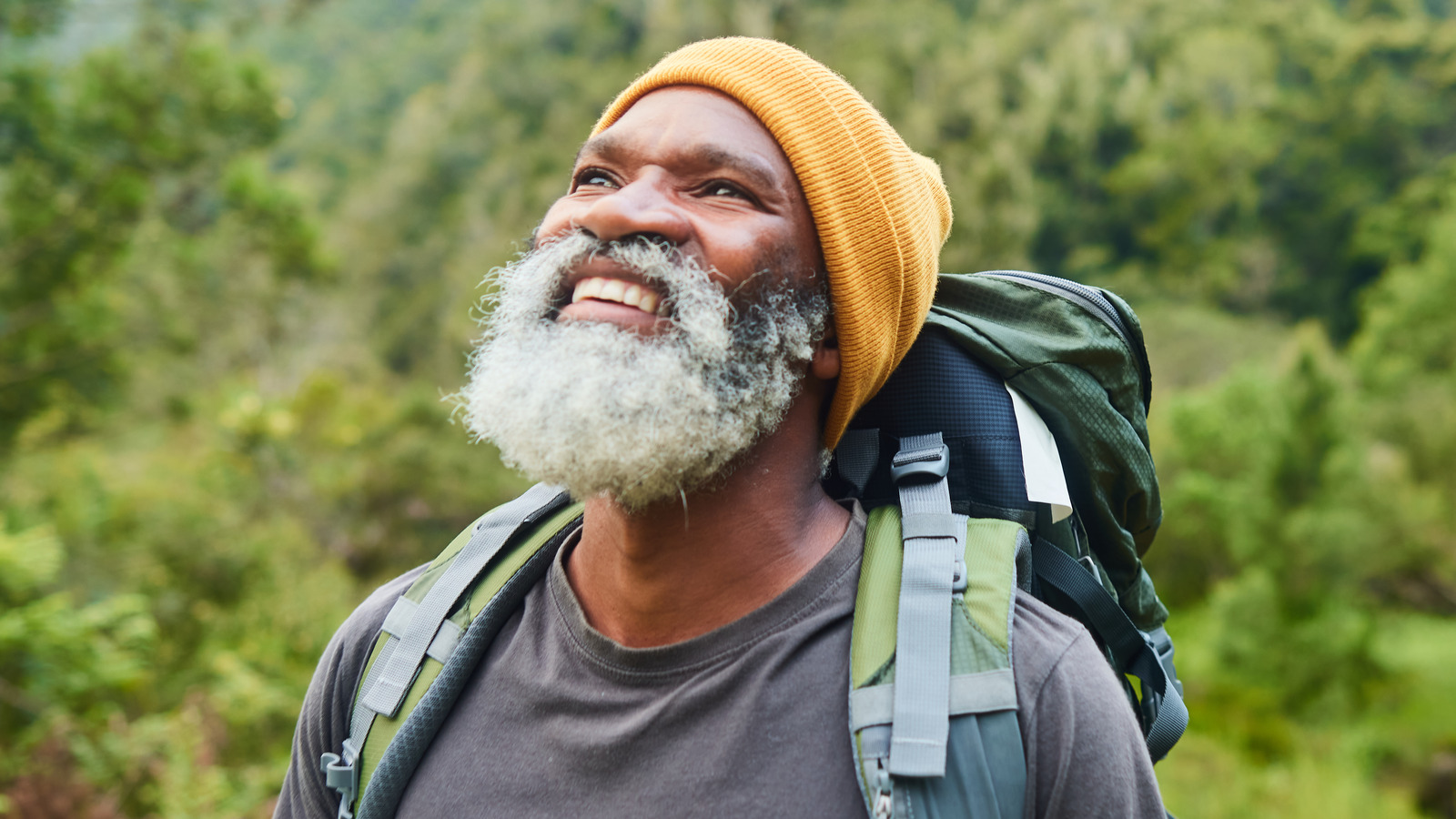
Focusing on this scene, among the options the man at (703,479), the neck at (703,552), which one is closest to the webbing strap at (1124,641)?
the man at (703,479)

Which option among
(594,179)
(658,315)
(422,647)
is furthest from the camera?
(594,179)

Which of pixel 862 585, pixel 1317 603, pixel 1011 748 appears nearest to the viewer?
pixel 1011 748

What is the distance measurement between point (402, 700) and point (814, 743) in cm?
62

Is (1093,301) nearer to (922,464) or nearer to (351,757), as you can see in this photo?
(922,464)

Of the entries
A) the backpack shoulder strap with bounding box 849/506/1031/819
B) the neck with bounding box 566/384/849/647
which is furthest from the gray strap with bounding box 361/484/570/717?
the backpack shoulder strap with bounding box 849/506/1031/819

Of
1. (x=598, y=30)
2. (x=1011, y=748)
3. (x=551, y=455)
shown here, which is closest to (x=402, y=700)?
(x=551, y=455)

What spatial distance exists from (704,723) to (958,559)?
406 millimetres

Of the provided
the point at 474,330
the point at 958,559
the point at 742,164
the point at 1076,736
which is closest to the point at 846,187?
the point at 742,164

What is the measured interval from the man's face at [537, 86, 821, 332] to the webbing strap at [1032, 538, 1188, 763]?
60cm

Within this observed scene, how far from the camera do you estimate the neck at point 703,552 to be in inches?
56.1

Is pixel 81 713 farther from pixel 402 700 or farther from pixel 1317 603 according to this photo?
pixel 1317 603

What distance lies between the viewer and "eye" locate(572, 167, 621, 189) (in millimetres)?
1560

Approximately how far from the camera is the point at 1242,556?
521 inches

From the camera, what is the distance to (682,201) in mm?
1466
